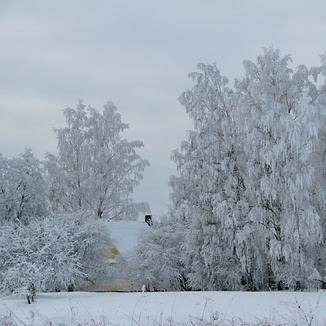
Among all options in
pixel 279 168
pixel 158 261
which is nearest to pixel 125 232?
pixel 158 261

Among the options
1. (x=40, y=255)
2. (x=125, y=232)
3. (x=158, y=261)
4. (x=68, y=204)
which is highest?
(x=68, y=204)

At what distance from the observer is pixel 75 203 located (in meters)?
33.1

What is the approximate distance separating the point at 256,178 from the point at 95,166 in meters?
14.4

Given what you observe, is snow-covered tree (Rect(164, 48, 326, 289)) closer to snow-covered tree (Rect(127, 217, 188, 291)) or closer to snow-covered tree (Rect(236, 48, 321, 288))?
snow-covered tree (Rect(236, 48, 321, 288))

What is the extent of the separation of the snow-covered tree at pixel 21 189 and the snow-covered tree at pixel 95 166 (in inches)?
184

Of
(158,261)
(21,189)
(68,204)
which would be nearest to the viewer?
(21,189)

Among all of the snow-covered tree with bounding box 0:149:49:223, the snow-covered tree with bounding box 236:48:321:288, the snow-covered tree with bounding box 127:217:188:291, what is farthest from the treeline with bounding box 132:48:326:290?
the snow-covered tree with bounding box 0:149:49:223

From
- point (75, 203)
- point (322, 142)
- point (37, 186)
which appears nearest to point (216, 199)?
point (322, 142)

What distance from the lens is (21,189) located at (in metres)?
27.0

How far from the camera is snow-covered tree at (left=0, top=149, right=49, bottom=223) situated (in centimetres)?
2648

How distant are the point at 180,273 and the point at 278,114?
1142 cm

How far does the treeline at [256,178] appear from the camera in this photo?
20.2 m

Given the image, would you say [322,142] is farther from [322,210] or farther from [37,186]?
[37,186]

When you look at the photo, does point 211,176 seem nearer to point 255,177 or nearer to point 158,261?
point 255,177
